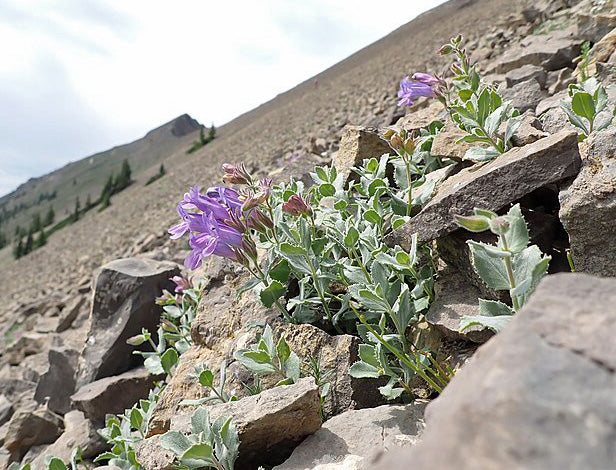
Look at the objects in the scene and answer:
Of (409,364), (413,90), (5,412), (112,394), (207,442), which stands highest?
(413,90)

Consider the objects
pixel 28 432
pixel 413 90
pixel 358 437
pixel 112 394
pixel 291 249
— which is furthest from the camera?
pixel 28 432

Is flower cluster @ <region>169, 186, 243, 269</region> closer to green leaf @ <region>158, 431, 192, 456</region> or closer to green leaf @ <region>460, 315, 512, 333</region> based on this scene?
green leaf @ <region>158, 431, 192, 456</region>

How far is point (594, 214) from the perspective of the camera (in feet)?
5.23

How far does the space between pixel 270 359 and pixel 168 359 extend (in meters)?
1.18

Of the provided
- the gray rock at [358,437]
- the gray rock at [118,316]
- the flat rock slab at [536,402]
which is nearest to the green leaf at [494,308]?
the gray rock at [358,437]

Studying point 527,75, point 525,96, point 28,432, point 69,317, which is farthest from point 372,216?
point 69,317

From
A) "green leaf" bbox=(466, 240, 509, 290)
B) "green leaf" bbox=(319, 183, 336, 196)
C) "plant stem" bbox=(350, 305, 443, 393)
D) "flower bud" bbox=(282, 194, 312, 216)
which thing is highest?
"flower bud" bbox=(282, 194, 312, 216)

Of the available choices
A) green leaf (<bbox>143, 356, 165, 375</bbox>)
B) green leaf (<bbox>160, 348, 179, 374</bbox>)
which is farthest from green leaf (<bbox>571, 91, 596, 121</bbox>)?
green leaf (<bbox>143, 356, 165, 375</bbox>)

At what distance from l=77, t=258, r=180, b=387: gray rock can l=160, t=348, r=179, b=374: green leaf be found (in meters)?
1.60

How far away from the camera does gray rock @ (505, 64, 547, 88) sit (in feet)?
13.4

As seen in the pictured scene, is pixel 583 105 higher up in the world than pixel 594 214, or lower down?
higher up

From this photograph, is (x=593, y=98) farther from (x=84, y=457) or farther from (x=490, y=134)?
(x=84, y=457)

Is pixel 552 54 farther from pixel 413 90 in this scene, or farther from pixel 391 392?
pixel 391 392

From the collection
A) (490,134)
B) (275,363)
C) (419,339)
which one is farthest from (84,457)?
(490,134)
